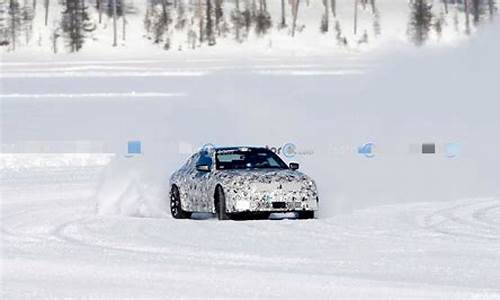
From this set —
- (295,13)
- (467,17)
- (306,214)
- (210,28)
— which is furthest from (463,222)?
(467,17)

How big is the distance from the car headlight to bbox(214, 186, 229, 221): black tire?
24cm

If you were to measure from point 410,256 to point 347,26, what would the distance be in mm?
105747

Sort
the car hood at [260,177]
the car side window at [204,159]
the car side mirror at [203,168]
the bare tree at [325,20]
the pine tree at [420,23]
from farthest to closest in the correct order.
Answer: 1. the bare tree at [325,20]
2. the pine tree at [420,23]
3. the car side window at [204,159]
4. the car side mirror at [203,168]
5. the car hood at [260,177]

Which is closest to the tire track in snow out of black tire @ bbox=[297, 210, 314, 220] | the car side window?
black tire @ bbox=[297, 210, 314, 220]

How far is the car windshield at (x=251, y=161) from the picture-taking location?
19531mm

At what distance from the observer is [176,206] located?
20.4 meters

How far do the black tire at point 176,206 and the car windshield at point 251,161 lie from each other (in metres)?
0.95

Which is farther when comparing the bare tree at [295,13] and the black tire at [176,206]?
the bare tree at [295,13]

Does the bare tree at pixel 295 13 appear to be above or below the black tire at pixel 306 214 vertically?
above

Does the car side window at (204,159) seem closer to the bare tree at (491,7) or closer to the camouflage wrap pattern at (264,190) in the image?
the camouflage wrap pattern at (264,190)

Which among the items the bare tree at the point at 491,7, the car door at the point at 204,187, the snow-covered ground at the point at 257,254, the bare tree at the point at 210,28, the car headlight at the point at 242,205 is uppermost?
the bare tree at the point at 491,7

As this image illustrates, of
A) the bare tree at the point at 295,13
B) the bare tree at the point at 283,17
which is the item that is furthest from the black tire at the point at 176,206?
the bare tree at the point at 283,17

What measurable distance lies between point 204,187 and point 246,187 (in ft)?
3.29

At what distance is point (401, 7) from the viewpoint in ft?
416
